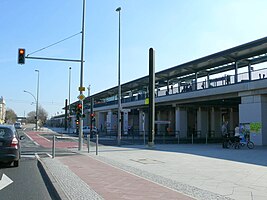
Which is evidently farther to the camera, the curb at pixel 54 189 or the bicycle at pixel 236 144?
the bicycle at pixel 236 144

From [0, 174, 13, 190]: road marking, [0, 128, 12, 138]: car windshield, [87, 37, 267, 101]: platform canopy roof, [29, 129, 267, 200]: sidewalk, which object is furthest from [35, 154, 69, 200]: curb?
[87, 37, 267, 101]: platform canopy roof

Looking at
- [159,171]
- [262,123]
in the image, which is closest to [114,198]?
[159,171]

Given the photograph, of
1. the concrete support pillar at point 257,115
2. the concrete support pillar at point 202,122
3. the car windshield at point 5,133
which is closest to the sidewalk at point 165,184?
the car windshield at point 5,133

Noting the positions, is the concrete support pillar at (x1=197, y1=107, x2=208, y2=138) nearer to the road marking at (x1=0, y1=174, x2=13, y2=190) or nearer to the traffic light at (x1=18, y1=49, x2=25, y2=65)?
the traffic light at (x1=18, y1=49, x2=25, y2=65)

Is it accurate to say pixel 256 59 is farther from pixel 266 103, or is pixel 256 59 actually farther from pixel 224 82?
pixel 266 103

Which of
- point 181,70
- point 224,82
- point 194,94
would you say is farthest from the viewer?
point 181,70

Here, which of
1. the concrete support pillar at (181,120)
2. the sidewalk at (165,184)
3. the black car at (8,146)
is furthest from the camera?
the concrete support pillar at (181,120)

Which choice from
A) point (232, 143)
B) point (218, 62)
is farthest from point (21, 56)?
point (218, 62)

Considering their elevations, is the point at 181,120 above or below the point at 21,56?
below

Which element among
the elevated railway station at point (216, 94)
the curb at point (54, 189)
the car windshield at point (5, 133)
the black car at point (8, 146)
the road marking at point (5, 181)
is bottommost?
the road marking at point (5, 181)

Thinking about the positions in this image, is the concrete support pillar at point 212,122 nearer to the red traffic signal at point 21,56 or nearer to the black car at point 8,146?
the red traffic signal at point 21,56

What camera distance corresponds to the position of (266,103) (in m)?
28.1

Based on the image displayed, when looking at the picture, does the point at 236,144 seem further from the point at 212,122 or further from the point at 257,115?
the point at 212,122

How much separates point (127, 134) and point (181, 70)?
43.9 ft
